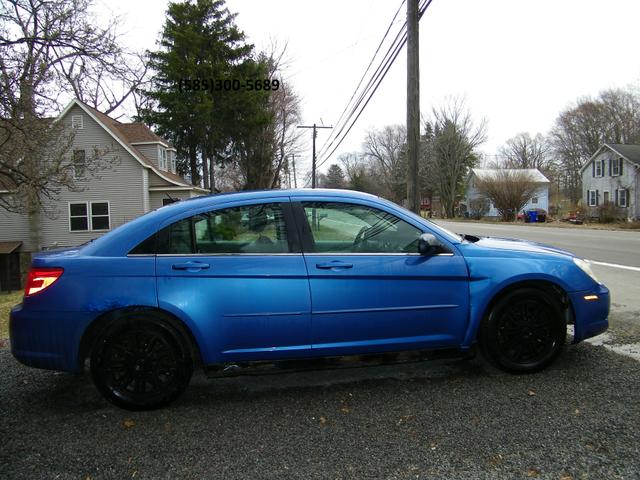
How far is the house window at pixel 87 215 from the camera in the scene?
26.2m

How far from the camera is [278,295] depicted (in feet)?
11.2

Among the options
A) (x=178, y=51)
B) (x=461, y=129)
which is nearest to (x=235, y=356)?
(x=178, y=51)

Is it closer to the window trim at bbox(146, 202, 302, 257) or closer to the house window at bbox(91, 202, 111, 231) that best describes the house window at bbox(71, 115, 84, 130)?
the house window at bbox(91, 202, 111, 231)

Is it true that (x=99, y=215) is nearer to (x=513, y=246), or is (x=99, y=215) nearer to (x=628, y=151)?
(x=513, y=246)

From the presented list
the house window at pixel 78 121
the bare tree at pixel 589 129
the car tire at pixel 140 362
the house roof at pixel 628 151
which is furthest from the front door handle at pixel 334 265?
the bare tree at pixel 589 129

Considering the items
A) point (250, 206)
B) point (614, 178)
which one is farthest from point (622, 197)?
point (250, 206)

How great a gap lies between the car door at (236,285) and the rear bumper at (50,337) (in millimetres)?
615

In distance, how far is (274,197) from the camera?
3674 millimetres

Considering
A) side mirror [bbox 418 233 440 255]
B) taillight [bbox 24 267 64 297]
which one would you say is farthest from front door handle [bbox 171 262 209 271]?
side mirror [bbox 418 233 440 255]

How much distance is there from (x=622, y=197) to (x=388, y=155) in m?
51.1

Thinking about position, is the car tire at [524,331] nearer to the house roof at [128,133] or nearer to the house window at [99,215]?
the house roof at [128,133]

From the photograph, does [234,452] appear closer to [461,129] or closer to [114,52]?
[114,52]

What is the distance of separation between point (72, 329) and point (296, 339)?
1.54m

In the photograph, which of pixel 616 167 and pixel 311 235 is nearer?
pixel 311 235
